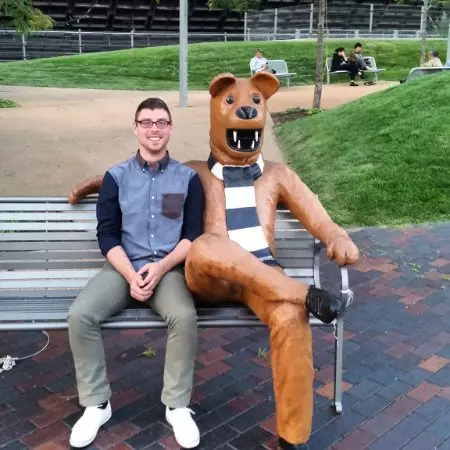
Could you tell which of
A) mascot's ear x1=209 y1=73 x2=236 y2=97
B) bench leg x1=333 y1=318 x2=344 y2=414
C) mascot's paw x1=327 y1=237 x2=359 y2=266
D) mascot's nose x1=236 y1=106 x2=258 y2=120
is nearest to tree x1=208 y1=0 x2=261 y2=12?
mascot's ear x1=209 y1=73 x2=236 y2=97

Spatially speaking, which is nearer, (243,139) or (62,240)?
(243,139)

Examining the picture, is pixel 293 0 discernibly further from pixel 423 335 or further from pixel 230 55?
pixel 423 335

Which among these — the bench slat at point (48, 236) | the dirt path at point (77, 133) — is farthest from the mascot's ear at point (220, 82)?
the dirt path at point (77, 133)

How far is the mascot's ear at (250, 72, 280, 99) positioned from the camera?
3.12 m

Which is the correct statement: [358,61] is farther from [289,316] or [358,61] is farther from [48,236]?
[289,316]

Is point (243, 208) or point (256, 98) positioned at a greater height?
point (256, 98)

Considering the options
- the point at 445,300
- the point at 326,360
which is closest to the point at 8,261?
the point at 326,360

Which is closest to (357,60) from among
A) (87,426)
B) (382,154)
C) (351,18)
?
(382,154)

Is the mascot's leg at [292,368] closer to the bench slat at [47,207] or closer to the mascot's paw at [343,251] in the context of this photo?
the mascot's paw at [343,251]

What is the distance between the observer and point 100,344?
2.82m

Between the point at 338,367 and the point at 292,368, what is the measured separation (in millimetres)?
534

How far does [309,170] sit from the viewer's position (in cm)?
820

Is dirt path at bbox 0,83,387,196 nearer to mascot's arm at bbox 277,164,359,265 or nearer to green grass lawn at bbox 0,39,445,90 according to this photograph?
green grass lawn at bbox 0,39,445,90

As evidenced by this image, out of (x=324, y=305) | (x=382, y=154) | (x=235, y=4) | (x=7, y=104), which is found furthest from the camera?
(x=235, y=4)
